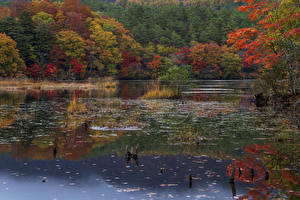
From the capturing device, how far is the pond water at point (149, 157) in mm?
11117

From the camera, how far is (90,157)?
15.0 metres

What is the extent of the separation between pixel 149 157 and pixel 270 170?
478cm

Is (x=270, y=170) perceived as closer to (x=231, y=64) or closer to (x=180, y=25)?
(x=231, y=64)

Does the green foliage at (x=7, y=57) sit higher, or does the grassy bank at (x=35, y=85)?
the green foliage at (x=7, y=57)

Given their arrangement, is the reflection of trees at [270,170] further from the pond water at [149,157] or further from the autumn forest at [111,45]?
the autumn forest at [111,45]

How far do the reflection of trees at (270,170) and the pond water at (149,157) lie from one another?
30mm

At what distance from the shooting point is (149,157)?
1505cm

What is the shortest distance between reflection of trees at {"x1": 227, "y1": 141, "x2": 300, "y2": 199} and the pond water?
0.03 meters

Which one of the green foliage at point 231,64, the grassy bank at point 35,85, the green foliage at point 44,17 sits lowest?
the grassy bank at point 35,85

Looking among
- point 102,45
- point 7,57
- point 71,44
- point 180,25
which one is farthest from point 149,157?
point 180,25

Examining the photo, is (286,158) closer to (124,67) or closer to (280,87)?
(280,87)

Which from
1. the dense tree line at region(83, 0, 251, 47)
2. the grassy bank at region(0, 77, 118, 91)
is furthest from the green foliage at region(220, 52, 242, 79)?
the grassy bank at region(0, 77, 118, 91)

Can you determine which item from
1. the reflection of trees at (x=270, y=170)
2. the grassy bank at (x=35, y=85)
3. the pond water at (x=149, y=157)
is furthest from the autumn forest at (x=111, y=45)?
the reflection of trees at (x=270, y=170)

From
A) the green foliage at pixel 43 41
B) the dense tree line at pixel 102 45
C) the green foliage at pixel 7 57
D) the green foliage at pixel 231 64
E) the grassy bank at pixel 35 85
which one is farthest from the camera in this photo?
the green foliage at pixel 231 64
